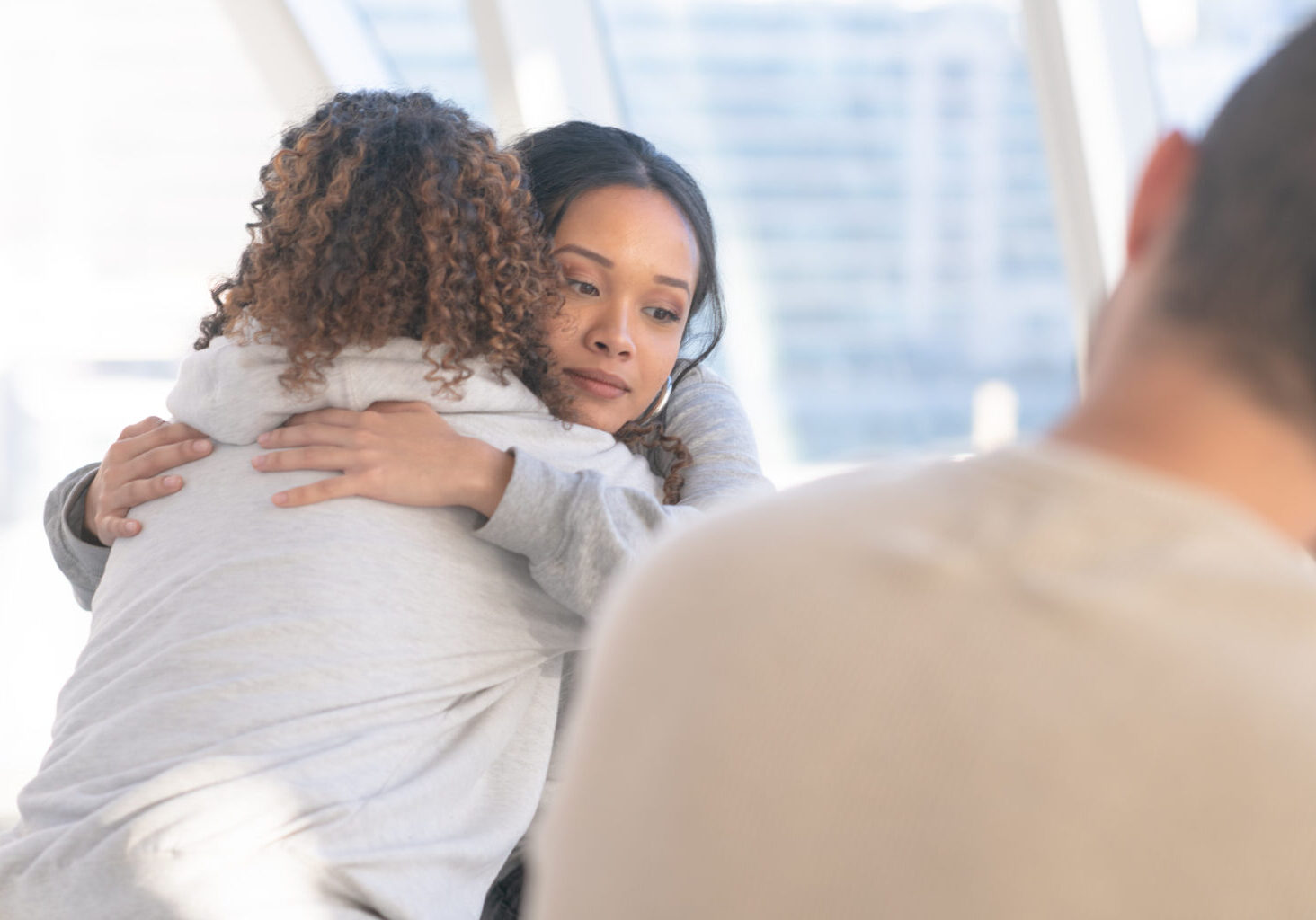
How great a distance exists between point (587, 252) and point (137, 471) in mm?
608

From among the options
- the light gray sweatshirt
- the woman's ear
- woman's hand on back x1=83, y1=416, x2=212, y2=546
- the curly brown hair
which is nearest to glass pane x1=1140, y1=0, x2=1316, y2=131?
the curly brown hair

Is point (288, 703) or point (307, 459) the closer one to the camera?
point (288, 703)

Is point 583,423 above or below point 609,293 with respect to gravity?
below

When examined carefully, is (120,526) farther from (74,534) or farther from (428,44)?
(428,44)

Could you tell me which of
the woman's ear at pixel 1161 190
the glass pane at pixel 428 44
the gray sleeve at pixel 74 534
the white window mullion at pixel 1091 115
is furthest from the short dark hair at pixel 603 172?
the glass pane at pixel 428 44

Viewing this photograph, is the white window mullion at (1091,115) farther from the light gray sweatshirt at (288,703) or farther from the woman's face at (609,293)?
the light gray sweatshirt at (288,703)

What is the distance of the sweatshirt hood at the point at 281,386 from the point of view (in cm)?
129

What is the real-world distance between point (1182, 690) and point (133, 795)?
0.91m

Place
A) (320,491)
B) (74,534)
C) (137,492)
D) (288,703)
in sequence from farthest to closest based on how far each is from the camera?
(74,534) → (137,492) → (320,491) → (288,703)

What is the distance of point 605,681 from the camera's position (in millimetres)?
561

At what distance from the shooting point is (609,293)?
158 cm

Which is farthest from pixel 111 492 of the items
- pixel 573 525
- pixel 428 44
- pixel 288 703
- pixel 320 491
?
pixel 428 44

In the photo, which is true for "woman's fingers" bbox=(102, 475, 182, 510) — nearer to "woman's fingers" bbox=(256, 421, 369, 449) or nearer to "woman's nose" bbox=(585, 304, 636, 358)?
"woman's fingers" bbox=(256, 421, 369, 449)

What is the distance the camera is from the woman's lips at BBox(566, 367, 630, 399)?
157 cm
